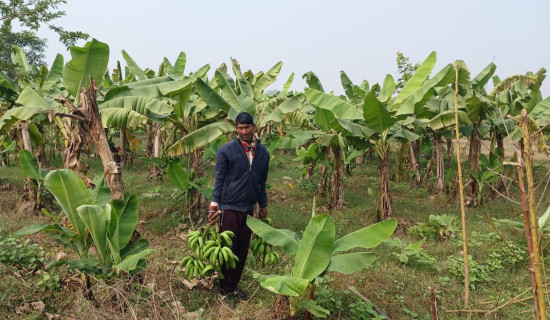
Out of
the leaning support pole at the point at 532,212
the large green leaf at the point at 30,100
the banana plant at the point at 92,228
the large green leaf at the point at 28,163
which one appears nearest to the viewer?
the leaning support pole at the point at 532,212

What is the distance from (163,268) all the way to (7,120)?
10.9 feet

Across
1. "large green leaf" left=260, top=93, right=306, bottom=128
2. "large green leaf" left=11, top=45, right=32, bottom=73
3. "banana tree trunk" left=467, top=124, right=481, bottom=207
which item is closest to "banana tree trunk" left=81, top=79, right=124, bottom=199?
"large green leaf" left=260, top=93, right=306, bottom=128

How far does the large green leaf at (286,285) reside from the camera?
294cm

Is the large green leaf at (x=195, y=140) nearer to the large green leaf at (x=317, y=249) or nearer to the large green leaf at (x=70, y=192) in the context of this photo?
the large green leaf at (x=70, y=192)

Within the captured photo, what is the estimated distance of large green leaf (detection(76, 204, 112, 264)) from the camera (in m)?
3.25

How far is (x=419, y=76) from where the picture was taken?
21.2ft

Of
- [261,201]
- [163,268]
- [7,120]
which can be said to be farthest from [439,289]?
[7,120]

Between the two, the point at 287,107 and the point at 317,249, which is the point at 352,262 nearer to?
the point at 317,249

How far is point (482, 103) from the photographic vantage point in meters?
7.21

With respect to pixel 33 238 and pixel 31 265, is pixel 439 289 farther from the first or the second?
pixel 33 238

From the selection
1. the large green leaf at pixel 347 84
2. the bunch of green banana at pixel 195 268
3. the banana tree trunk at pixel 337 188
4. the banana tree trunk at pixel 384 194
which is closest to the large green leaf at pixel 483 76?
the large green leaf at pixel 347 84

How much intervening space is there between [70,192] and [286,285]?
84.5 inches

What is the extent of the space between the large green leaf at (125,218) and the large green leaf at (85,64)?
1.98m

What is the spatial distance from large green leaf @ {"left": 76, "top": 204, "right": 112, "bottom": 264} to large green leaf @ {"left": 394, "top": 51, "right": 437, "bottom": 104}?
509cm
